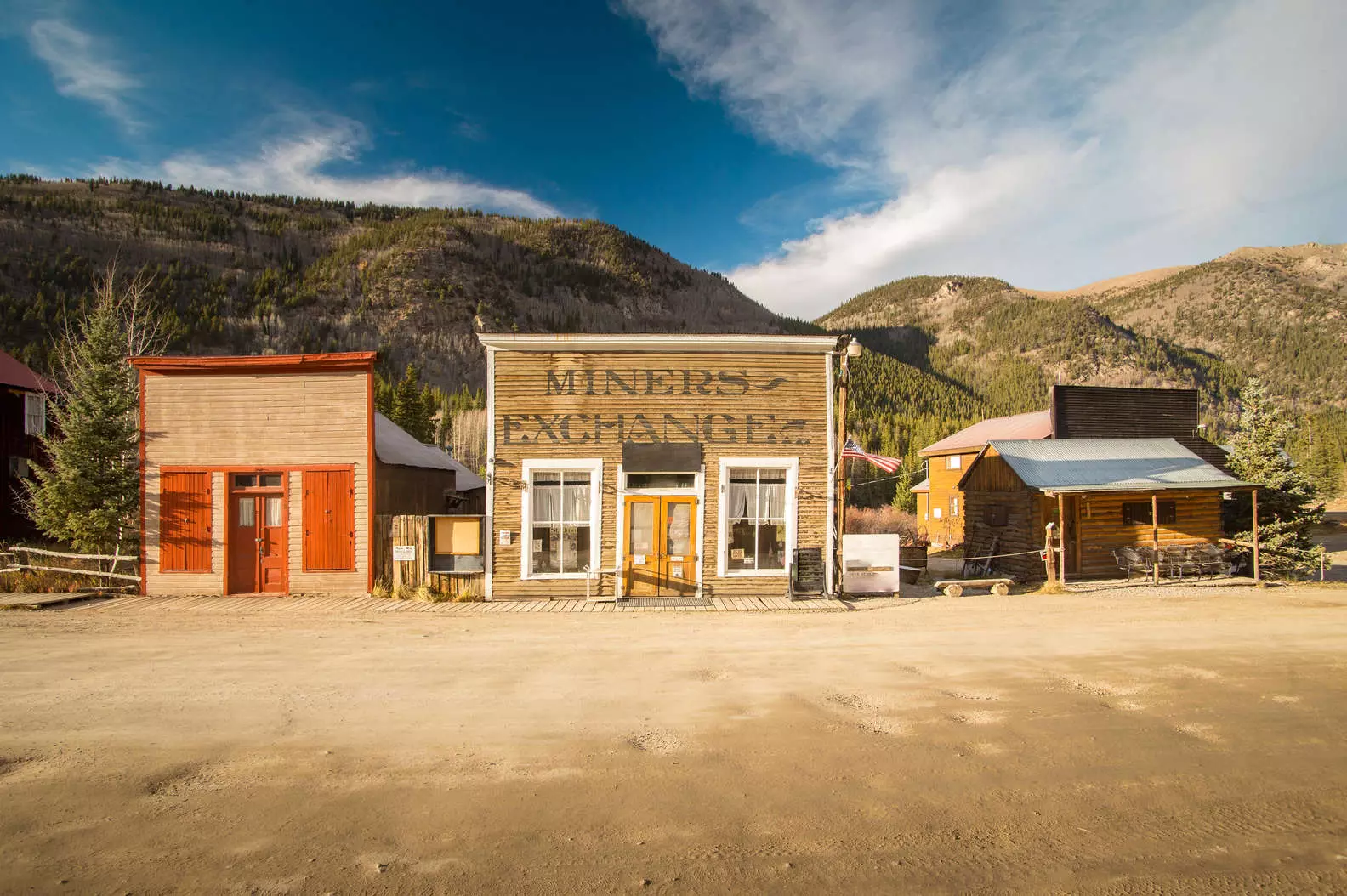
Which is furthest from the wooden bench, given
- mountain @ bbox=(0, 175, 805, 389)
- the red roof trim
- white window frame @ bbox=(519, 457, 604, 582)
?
mountain @ bbox=(0, 175, 805, 389)

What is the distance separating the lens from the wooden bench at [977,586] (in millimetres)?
15484

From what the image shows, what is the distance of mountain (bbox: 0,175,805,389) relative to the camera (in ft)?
324

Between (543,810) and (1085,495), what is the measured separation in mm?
20436

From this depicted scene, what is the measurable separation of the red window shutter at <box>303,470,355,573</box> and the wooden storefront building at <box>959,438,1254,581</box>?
58.5 feet

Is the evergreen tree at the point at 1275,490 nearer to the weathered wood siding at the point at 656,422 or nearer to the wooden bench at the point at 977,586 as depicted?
the wooden bench at the point at 977,586

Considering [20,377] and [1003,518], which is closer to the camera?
[1003,518]

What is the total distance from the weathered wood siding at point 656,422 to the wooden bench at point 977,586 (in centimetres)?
391

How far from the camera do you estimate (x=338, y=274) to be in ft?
388

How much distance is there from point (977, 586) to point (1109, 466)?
24.2 feet

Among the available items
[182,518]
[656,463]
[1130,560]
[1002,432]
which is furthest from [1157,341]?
[182,518]

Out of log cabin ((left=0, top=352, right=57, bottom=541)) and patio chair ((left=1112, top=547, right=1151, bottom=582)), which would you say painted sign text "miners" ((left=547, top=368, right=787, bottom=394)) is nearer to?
patio chair ((left=1112, top=547, right=1151, bottom=582))

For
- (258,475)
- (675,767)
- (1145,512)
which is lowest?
(675,767)

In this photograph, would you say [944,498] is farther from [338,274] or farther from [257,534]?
[338,274]

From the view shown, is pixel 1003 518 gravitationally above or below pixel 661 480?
below
